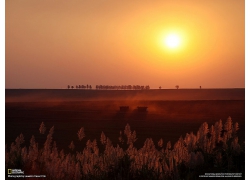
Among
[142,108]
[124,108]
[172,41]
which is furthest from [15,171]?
[172,41]

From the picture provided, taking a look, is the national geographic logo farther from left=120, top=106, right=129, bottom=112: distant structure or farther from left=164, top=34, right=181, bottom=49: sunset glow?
left=164, top=34, right=181, bottom=49: sunset glow

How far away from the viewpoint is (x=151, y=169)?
5934mm

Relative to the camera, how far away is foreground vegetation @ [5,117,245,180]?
19.7 feet

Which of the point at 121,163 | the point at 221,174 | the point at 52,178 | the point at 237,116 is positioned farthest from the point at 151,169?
the point at 237,116

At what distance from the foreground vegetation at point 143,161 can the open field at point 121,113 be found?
1278mm

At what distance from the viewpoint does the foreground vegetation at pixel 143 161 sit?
6.00m

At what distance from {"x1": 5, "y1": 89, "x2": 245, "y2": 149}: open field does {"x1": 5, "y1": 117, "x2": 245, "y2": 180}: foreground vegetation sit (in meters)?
1.28

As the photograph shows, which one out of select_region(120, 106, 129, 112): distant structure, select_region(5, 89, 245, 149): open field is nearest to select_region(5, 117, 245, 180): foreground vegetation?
select_region(5, 89, 245, 149): open field

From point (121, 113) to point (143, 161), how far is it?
3.18 m

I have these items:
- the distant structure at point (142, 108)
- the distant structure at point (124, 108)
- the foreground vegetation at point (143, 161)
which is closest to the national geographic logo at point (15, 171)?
the foreground vegetation at point (143, 161)
